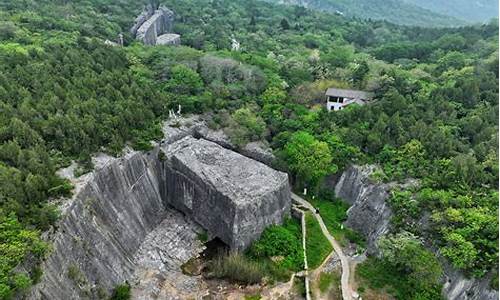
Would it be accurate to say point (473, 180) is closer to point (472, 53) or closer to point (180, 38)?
point (472, 53)

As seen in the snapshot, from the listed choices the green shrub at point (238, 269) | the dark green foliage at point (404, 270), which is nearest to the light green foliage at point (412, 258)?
the dark green foliage at point (404, 270)

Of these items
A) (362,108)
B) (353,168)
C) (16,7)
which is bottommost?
(353,168)

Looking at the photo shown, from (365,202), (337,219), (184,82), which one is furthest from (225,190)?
(184,82)

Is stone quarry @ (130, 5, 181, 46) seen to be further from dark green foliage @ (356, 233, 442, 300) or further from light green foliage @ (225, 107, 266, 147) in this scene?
dark green foliage @ (356, 233, 442, 300)

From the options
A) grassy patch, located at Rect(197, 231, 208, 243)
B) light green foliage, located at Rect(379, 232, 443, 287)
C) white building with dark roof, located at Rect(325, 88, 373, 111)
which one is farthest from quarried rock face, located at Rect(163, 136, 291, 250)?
white building with dark roof, located at Rect(325, 88, 373, 111)

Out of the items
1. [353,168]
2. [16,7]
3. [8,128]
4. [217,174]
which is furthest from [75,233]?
[16,7]

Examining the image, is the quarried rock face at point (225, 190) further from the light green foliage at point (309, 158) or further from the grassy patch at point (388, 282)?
the grassy patch at point (388, 282)
